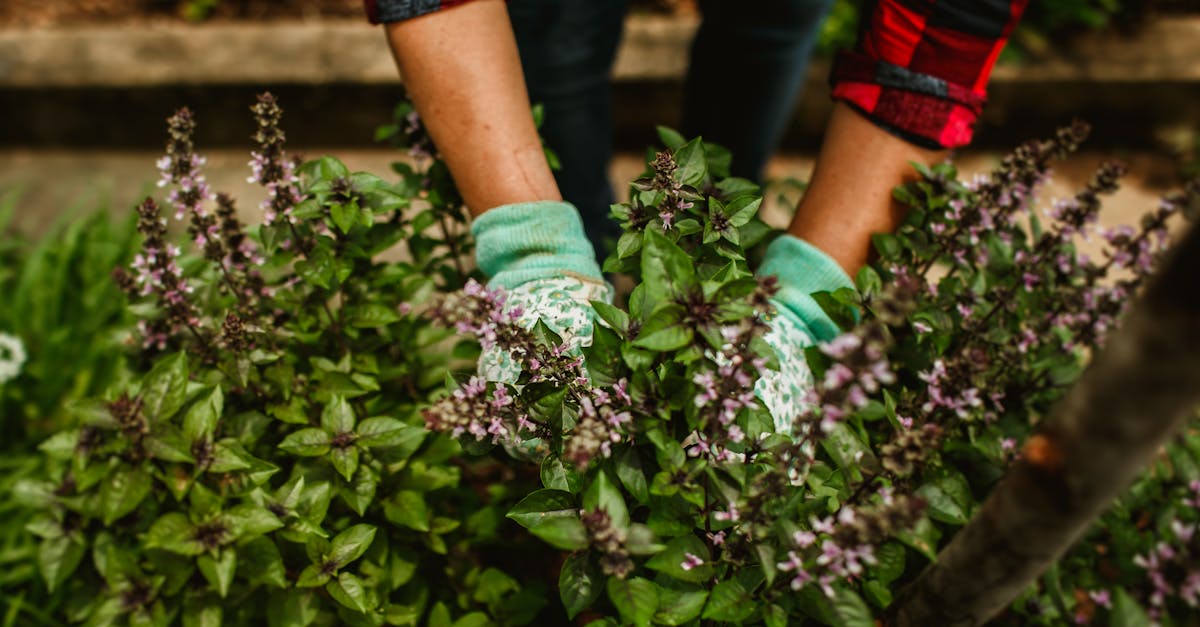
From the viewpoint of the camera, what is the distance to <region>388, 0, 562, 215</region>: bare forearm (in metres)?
1.42

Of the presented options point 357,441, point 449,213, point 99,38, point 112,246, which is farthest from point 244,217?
point 357,441

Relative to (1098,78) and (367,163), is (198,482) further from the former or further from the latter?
(1098,78)

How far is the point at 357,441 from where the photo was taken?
54.8 inches

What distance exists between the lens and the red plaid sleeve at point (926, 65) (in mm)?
1382

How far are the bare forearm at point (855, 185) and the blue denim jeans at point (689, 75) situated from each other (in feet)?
1.76

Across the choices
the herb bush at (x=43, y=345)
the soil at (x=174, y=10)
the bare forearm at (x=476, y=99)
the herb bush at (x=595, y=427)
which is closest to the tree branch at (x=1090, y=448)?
the herb bush at (x=595, y=427)

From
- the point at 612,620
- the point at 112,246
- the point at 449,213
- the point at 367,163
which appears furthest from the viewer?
the point at 367,163

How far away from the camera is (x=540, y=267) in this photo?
56.6 inches

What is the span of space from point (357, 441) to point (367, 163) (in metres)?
2.33

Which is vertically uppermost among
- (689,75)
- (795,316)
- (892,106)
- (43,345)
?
(892,106)

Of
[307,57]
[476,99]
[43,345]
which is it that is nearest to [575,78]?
[476,99]

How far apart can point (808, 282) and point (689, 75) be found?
115 cm

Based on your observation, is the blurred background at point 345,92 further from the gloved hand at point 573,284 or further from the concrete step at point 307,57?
the gloved hand at point 573,284

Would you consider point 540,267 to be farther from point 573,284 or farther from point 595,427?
point 595,427
